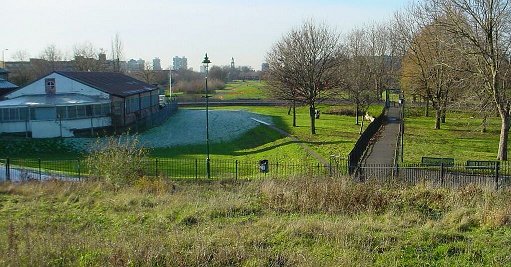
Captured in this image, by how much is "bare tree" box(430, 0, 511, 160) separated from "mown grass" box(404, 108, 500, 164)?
2.97 m

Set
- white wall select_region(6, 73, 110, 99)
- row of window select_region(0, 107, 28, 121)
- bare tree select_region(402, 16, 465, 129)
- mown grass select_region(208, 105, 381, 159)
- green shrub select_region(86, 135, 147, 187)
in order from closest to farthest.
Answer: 1. green shrub select_region(86, 135, 147, 187)
2. mown grass select_region(208, 105, 381, 159)
3. row of window select_region(0, 107, 28, 121)
4. bare tree select_region(402, 16, 465, 129)
5. white wall select_region(6, 73, 110, 99)

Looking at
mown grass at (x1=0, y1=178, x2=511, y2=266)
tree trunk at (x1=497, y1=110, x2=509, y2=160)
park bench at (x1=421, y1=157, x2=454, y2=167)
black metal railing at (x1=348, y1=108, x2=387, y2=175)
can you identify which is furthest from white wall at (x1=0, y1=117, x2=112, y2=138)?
tree trunk at (x1=497, y1=110, x2=509, y2=160)

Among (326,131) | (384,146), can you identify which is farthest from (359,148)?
(326,131)

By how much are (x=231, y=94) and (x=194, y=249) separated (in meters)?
94.0

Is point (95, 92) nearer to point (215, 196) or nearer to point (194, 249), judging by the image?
point (215, 196)

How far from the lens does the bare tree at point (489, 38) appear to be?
29609mm

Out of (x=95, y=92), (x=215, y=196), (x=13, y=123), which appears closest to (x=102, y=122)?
(x=95, y=92)

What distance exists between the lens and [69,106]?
41.0 m

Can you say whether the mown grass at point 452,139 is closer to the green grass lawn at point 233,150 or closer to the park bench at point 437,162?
the park bench at point 437,162

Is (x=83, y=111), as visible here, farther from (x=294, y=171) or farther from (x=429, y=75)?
(x=429, y=75)

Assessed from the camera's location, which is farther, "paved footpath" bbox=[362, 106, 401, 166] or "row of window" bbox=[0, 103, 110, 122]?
"row of window" bbox=[0, 103, 110, 122]

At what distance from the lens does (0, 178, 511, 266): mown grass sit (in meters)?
9.97

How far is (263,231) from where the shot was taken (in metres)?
12.1

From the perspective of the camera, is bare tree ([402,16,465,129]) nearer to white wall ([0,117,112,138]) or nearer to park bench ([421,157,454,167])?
park bench ([421,157,454,167])
